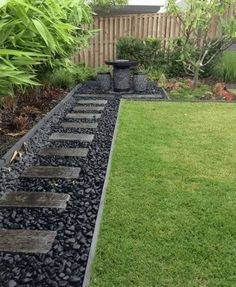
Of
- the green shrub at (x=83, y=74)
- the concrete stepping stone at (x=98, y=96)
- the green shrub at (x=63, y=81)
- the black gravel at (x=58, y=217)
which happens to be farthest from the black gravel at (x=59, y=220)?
Answer: the green shrub at (x=83, y=74)

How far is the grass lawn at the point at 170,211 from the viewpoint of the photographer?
1947 mm

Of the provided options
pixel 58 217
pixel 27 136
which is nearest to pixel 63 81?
pixel 27 136

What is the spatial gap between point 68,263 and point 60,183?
1.12 m

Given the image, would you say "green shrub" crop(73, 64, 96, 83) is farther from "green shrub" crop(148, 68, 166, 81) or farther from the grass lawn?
the grass lawn

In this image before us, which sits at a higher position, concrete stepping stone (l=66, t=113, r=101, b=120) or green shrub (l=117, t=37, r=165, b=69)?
green shrub (l=117, t=37, r=165, b=69)

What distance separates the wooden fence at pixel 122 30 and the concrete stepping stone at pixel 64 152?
6.79 metres

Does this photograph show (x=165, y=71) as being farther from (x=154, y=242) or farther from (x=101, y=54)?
(x=154, y=242)

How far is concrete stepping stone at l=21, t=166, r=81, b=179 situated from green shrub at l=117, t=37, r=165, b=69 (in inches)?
255

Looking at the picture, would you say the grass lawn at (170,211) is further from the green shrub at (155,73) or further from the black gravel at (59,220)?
the green shrub at (155,73)

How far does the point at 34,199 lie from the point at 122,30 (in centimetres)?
836

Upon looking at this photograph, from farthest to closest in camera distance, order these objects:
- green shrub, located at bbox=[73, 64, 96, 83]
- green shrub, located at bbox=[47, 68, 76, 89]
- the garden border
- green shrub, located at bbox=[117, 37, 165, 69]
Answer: green shrub, located at bbox=[117, 37, 165, 69], green shrub, located at bbox=[73, 64, 96, 83], green shrub, located at bbox=[47, 68, 76, 89], the garden border

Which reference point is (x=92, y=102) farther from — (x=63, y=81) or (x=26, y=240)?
Answer: (x=26, y=240)

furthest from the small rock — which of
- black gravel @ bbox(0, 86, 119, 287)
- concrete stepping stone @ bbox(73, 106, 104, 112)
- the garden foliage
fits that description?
concrete stepping stone @ bbox(73, 106, 104, 112)

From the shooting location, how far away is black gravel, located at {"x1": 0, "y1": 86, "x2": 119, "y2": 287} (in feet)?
6.22
